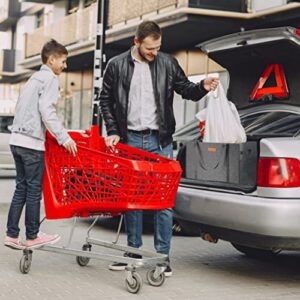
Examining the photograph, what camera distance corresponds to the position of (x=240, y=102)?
6.59 m

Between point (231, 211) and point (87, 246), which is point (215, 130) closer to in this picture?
point (231, 211)

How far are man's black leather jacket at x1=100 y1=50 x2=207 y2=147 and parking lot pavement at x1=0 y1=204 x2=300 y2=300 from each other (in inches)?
44.4

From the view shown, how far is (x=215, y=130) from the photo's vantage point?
228 inches

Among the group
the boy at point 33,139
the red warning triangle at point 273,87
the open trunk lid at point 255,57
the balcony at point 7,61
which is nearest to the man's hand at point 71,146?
the boy at point 33,139

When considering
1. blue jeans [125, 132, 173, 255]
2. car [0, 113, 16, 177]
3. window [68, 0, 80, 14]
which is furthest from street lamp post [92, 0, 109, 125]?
window [68, 0, 80, 14]

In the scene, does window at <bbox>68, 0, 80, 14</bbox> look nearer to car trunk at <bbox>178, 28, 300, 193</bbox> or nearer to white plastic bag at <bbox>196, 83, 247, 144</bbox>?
car trunk at <bbox>178, 28, 300, 193</bbox>

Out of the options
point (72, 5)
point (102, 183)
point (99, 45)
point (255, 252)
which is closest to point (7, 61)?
point (72, 5)

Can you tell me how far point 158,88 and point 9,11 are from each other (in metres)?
34.1

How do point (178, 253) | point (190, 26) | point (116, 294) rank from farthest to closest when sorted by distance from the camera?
point (190, 26)
point (178, 253)
point (116, 294)

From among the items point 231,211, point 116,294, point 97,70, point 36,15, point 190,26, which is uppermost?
point 36,15

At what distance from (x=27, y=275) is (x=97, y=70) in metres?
6.75

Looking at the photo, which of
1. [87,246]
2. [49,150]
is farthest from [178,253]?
[49,150]

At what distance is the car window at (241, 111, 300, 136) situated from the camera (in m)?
6.05

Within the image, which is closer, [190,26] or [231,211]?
[231,211]
